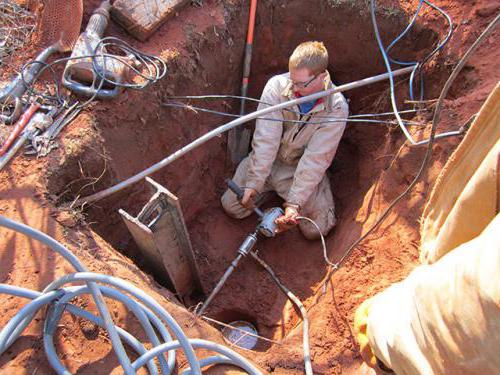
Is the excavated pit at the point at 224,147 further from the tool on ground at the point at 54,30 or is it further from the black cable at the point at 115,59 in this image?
the tool on ground at the point at 54,30

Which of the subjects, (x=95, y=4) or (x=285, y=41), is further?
(x=285, y=41)

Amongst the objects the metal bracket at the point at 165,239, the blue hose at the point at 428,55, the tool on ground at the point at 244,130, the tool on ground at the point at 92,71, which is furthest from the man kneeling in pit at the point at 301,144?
the tool on ground at the point at 92,71

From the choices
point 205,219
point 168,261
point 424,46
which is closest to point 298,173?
point 205,219

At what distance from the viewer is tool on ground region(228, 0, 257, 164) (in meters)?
3.88

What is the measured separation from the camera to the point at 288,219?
131 inches

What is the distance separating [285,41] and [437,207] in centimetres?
295

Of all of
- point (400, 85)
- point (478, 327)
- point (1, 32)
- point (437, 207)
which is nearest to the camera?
point (478, 327)

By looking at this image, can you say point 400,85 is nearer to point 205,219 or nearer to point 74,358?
point 205,219

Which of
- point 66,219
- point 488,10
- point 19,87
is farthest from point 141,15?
point 488,10

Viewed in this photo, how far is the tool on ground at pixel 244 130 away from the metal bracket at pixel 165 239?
1.42 metres

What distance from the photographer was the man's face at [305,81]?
3035 millimetres

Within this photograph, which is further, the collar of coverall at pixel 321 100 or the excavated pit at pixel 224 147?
the collar of coverall at pixel 321 100

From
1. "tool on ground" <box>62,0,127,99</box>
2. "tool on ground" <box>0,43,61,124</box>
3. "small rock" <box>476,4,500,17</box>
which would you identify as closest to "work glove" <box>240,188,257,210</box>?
"tool on ground" <box>62,0,127,99</box>

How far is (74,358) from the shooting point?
2119 mm
